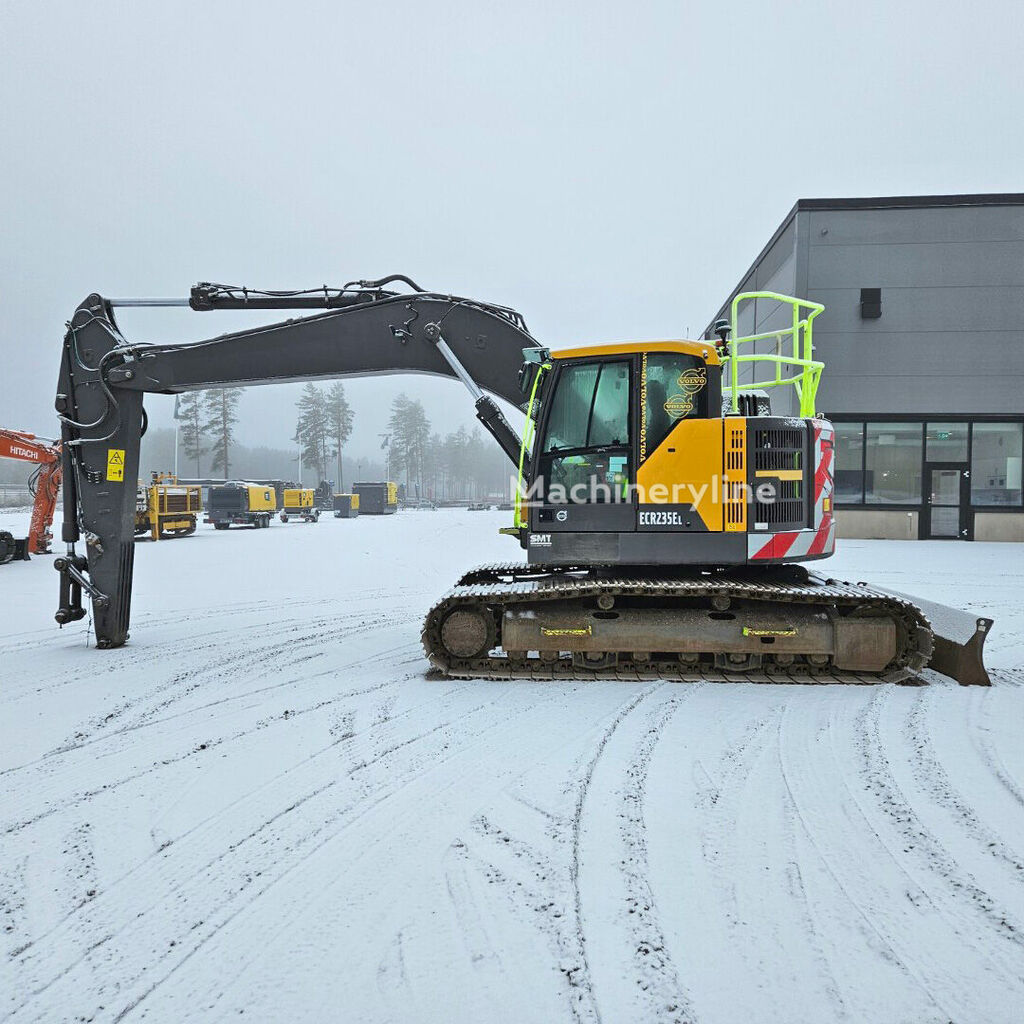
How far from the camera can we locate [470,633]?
6.08 meters

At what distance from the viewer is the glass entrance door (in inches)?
821

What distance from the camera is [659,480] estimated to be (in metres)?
5.91

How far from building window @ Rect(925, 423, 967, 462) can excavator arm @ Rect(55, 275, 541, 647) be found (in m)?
18.6

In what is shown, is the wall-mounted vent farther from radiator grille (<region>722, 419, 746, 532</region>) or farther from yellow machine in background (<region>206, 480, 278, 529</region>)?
yellow machine in background (<region>206, 480, 278, 529</region>)

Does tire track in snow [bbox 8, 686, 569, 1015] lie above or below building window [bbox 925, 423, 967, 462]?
below

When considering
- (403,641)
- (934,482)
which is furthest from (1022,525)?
(403,641)

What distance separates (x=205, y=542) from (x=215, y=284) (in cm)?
1792

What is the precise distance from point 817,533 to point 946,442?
1824cm

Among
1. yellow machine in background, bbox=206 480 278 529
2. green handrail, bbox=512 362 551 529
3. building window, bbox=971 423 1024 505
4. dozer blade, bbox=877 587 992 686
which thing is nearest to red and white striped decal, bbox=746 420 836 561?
dozer blade, bbox=877 587 992 686

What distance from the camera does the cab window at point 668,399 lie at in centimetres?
591

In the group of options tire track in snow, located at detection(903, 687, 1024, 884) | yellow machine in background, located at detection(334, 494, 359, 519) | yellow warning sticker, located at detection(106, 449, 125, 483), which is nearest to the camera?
tire track in snow, located at detection(903, 687, 1024, 884)

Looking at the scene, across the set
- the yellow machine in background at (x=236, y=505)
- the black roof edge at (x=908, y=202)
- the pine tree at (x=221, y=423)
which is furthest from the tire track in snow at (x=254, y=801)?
the pine tree at (x=221, y=423)

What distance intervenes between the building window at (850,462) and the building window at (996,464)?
→ 3.28 metres

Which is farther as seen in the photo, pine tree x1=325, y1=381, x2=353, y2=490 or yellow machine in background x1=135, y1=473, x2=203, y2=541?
pine tree x1=325, y1=381, x2=353, y2=490
